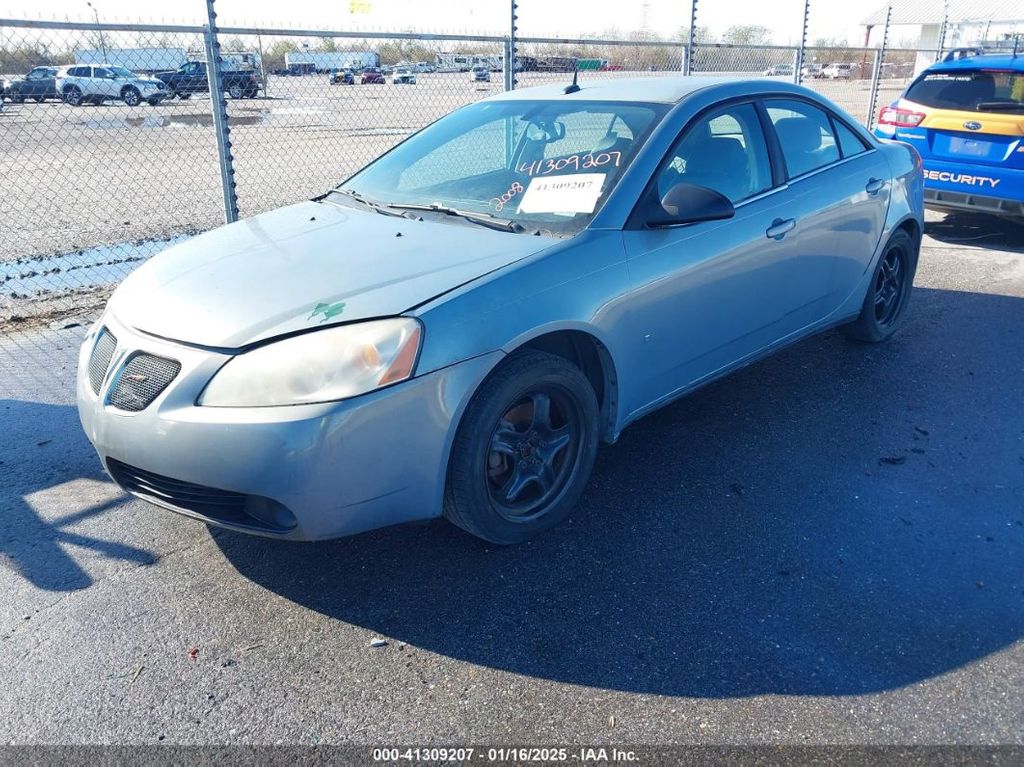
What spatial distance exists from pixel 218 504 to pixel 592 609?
1.30 meters

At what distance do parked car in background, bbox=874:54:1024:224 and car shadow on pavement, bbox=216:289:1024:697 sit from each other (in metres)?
4.03

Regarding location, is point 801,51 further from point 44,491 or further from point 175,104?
point 44,491

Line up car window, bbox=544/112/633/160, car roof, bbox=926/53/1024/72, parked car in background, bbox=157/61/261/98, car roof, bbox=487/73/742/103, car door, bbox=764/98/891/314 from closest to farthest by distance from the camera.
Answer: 1. car window, bbox=544/112/633/160
2. car roof, bbox=487/73/742/103
3. car door, bbox=764/98/891/314
4. parked car in background, bbox=157/61/261/98
5. car roof, bbox=926/53/1024/72

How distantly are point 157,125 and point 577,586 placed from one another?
1026 cm

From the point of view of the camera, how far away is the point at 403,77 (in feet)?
29.5

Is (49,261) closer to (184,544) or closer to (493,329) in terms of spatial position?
(184,544)

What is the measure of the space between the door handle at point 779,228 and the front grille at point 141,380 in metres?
2.73

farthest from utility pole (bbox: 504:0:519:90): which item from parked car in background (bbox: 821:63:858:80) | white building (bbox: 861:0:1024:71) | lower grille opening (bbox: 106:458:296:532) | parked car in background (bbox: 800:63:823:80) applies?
white building (bbox: 861:0:1024:71)

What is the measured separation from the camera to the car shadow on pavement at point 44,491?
3.14 meters

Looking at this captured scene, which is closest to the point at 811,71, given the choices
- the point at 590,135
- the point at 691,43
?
the point at 691,43

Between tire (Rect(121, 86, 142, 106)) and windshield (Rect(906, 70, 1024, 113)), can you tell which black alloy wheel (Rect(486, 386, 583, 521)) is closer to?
windshield (Rect(906, 70, 1024, 113))

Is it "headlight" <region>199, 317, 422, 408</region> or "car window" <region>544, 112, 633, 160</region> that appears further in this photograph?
"car window" <region>544, 112, 633, 160</region>

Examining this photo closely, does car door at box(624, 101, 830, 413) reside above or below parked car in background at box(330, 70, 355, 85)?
below

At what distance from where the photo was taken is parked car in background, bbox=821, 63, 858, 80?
19603mm
